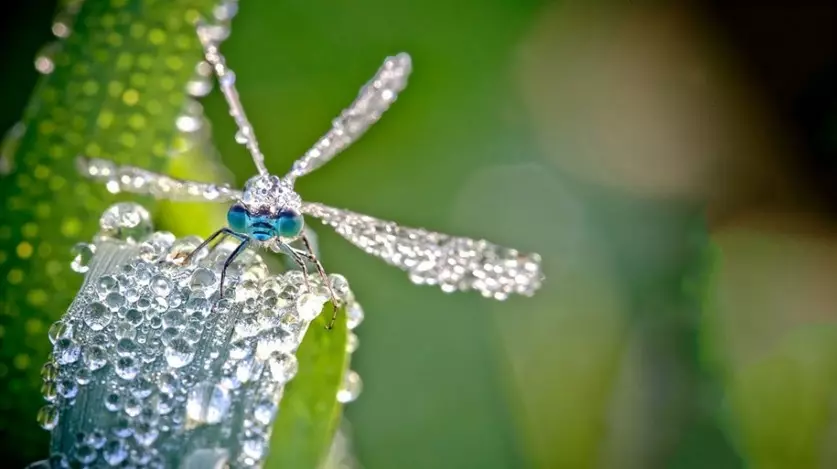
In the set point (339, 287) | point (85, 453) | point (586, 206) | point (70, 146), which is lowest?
point (85, 453)

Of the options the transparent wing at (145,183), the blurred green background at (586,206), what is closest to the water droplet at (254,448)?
the transparent wing at (145,183)

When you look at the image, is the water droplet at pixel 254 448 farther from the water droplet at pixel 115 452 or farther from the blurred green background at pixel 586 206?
the blurred green background at pixel 586 206

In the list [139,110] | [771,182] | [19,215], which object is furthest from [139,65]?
[771,182]

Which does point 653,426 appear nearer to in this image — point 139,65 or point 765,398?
point 765,398

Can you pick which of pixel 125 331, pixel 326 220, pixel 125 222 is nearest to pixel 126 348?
pixel 125 331

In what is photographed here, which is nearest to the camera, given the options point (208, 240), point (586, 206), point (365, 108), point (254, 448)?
point (254, 448)

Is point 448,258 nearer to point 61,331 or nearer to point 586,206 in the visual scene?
point 61,331

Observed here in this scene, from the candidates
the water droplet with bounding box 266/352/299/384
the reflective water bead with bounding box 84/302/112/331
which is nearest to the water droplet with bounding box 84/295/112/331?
the reflective water bead with bounding box 84/302/112/331
